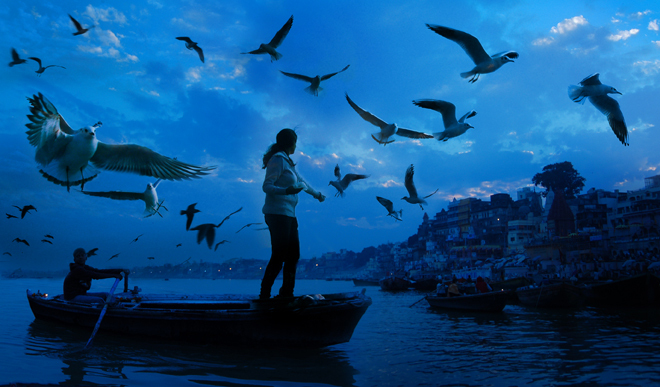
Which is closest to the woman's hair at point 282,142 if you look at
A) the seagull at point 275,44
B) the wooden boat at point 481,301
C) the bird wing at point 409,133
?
the seagull at point 275,44

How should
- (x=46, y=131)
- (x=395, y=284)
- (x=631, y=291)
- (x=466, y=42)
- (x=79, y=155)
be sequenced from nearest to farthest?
(x=46, y=131), (x=79, y=155), (x=466, y=42), (x=631, y=291), (x=395, y=284)

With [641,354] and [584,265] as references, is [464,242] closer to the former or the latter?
Answer: [584,265]

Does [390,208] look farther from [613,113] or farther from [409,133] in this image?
[613,113]

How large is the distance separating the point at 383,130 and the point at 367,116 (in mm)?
541

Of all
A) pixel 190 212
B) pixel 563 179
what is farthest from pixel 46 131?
pixel 563 179

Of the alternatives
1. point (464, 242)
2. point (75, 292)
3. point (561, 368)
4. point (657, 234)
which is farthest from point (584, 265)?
point (75, 292)

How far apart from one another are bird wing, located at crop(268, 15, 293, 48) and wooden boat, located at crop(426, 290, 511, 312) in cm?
1331

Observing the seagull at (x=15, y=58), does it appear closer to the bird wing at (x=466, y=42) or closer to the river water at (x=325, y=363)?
the river water at (x=325, y=363)

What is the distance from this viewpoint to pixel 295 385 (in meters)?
4.16

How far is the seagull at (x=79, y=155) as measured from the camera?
242 inches

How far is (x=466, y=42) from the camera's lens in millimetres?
7984

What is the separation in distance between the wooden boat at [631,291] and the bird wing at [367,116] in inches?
774

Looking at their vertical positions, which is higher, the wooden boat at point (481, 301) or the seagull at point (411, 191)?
the seagull at point (411, 191)

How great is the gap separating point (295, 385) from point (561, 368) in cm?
374
